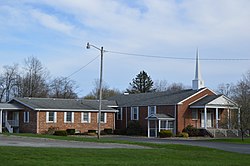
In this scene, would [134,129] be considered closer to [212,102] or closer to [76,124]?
[76,124]

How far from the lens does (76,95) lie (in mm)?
88938

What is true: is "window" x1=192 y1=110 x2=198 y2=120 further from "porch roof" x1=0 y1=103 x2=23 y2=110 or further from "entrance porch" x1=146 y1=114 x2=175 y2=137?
"porch roof" x1=0 y1=103 x2=23 y2=110

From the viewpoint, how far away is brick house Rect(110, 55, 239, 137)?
5322 cm

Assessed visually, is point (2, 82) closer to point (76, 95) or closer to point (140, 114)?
point (76, 95)

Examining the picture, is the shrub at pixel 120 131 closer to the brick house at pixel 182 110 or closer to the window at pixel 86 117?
the brick house at pixel 182 110

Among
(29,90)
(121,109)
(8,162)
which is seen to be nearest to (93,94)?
(29,90)

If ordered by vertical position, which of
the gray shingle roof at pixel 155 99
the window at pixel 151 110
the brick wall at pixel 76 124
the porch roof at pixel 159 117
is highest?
the gray shingle roof at pixel 155 99

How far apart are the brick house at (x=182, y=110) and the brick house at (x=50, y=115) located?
13.9 ft

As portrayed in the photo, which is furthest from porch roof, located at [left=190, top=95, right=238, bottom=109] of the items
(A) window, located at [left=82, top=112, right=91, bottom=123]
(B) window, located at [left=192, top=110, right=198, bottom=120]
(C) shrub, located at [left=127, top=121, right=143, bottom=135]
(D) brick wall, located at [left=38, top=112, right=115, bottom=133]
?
(A) window, located at [left=82, top=112, right=91, bottom=123]

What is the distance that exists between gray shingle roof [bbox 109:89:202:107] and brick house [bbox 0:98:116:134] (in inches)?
155

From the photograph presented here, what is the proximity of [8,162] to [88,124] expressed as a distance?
130 feet

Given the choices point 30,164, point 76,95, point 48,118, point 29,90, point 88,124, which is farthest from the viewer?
point 76,95

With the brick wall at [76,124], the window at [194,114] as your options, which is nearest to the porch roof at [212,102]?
the window at [194,114]

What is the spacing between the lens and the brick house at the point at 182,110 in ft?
175
